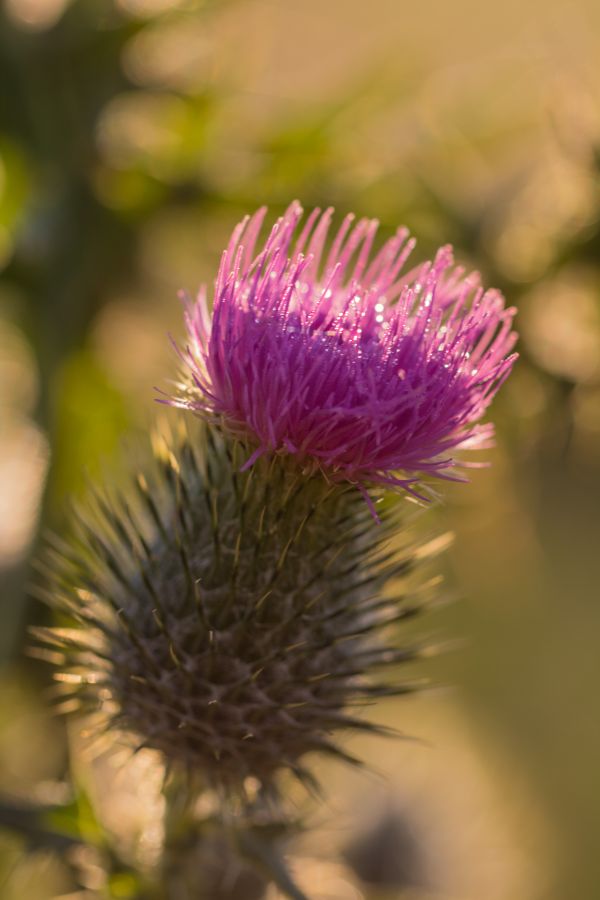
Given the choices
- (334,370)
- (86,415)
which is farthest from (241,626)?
(86,415)

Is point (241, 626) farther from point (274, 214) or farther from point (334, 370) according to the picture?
point (274, 214)

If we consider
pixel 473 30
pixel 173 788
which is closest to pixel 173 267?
pixel 173 788

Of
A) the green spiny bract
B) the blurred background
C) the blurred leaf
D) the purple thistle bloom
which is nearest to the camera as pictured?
the purple thistle bloom

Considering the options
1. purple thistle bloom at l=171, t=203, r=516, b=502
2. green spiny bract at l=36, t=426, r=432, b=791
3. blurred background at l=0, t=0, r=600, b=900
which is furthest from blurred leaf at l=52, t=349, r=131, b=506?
purple thistle bloom at l=171, t=203, r=516, b=502

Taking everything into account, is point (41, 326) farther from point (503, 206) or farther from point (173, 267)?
point (503, 206)

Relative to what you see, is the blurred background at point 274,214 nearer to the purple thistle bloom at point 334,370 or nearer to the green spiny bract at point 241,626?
the green spiny bract at point 241,626

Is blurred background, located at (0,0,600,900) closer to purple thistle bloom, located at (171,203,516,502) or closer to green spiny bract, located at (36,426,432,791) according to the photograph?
green spiny bract, located at (36,426,432,791)

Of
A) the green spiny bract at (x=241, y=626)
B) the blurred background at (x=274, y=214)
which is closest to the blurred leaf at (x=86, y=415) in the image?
the blurred background at (x=274, y=214)
